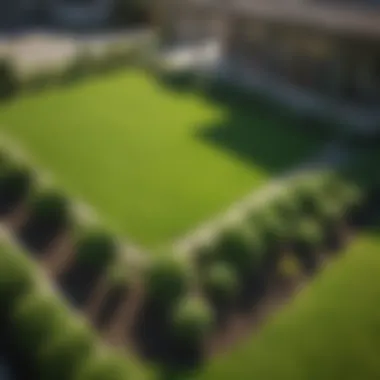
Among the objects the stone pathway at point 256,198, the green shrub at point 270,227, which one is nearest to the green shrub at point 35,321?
the stone pathway at point 256,198

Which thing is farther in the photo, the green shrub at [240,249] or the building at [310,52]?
the building at [310,52]

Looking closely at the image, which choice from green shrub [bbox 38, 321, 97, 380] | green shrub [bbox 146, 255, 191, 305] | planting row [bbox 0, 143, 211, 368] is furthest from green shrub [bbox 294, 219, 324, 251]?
green shrub [bbox 38, 321, 97, 380]

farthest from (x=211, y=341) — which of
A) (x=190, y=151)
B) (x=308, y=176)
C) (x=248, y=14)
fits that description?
(x=248, y=14)

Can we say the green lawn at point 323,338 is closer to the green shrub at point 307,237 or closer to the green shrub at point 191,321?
the green shrub at point 191,321

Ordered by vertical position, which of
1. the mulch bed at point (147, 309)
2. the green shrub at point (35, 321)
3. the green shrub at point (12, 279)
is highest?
the green shrub at point (12, 279)

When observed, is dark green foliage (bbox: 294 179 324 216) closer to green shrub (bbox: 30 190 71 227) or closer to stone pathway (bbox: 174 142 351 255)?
stone pathway (bbox: 174 142 351 255)

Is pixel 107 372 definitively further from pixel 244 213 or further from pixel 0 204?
pixel 0 204

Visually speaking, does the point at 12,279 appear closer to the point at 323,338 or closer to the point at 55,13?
the point at 323,338

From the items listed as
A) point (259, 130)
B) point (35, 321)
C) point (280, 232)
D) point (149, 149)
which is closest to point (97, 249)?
point (35, 321)
